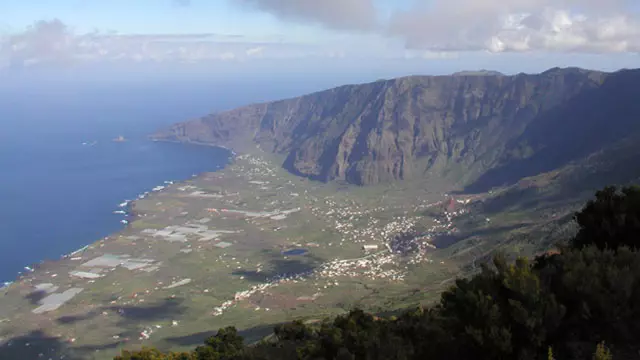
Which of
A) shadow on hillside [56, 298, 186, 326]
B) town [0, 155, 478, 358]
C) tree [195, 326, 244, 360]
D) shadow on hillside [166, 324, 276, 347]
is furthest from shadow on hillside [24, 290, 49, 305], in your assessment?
tree [195, 326, 244, 360]

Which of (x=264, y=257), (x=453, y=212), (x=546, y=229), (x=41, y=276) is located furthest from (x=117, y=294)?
(x=453, y=212)

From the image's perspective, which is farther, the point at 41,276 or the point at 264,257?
the point at 264,257

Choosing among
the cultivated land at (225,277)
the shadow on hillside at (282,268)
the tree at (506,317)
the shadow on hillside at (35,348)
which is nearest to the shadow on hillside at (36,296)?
the cultivated land at (225,277)

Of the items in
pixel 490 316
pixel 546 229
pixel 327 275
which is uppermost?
pixel 490 316

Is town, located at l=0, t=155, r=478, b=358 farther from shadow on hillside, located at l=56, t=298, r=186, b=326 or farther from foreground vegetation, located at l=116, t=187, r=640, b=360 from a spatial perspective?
foreground vegetation, located at l=116, t=187, r=640, b=360

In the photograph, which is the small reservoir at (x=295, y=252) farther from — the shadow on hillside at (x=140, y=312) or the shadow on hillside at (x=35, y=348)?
the shadow on hillside at (x=35, y=348)

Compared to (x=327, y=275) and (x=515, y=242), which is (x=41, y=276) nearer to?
(x=327, y=275)
